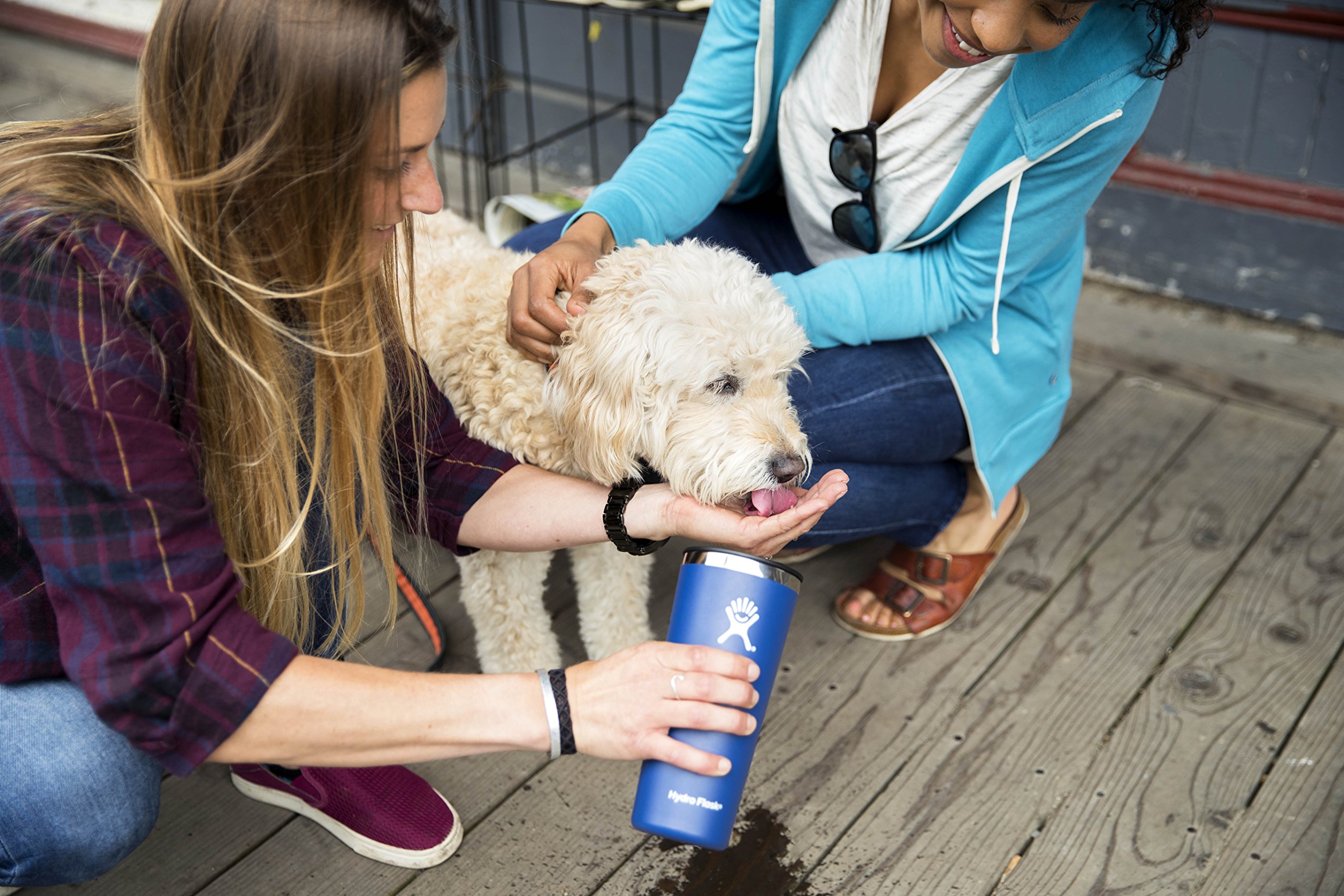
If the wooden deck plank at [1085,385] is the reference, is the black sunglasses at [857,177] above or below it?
above

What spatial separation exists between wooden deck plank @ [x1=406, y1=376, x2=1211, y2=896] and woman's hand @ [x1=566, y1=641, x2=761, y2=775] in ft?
1.94

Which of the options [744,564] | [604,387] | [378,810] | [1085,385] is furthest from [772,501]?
[1085,385]

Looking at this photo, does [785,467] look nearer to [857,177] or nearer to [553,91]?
[857,177]

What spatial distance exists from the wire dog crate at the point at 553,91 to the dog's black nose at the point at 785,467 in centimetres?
215

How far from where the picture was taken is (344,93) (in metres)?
1.01

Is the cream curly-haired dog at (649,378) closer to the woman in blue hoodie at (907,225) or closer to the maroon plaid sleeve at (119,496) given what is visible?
the woman in blue hoodie at (907,225)

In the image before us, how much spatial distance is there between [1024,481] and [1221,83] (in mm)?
1339

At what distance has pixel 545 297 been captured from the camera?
159cm

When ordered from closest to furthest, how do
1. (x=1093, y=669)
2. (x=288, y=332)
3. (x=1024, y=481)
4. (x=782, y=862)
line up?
(x=288, y=332)
(x=782, y=862)
(x=1093, y=669)
(x=1024, y=481)

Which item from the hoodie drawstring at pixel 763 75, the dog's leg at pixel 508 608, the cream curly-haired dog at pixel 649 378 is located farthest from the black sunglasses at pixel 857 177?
the dog's leg at pixel 508 608

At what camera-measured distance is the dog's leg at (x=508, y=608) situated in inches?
73.1

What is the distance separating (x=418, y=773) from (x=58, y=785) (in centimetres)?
68

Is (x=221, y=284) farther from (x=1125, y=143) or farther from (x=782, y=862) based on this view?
(x=1125, y=143)

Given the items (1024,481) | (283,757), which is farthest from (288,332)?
(1024,481)
